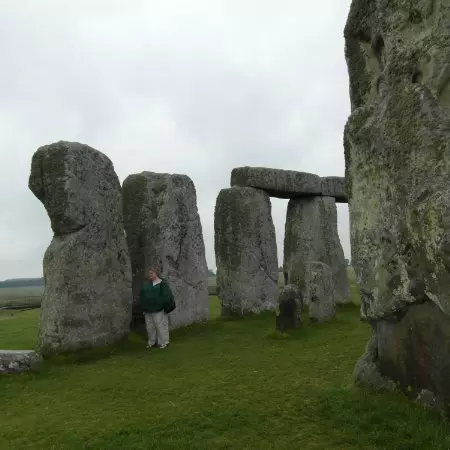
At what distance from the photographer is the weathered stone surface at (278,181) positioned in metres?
15.3

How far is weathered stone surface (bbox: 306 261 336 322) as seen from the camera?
1155cm

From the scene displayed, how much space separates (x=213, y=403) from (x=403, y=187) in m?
3.12

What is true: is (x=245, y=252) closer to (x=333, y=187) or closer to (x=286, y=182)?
(x=286, y=182)

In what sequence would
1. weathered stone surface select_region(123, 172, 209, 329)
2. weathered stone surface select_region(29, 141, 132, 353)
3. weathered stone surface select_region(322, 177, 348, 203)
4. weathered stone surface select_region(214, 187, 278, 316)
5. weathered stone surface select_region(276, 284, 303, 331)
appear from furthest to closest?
1. weathered stone surface select_region(322, 177, 348, 203)
2. weathered stone surface select_region(214, 187, 278, 316)
3. weathered stone surface select_region(123, 172, 209, 329)
4. weathered stone surface select_region(276, 284, 303, 331)
5. weathered stone surface select_region(29, 141, 132, 353)

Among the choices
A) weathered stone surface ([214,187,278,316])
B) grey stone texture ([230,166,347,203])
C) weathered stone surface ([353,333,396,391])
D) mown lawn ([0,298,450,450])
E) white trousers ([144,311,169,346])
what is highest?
grey stone texture ([230,166,347,203])

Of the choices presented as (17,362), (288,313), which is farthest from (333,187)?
(17,362)

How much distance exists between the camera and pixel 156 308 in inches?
391

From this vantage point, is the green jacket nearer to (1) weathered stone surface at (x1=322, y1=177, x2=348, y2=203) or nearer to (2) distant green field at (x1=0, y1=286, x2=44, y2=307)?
(1) weathered stone surface at (x1=322, y1=177, x2=348, y2=203)

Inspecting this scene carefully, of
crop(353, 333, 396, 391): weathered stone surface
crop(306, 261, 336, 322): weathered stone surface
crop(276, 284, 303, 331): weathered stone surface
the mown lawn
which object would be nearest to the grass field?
the mown lawn

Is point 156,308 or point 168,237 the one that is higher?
point 168,237

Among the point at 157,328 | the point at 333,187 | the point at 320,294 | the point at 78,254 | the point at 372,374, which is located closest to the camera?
the point at 372,374

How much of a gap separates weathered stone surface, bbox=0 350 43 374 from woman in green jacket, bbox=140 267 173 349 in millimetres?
2486

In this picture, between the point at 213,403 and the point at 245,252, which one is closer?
the point at 213,403

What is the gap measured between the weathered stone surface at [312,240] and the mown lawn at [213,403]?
6668mm
